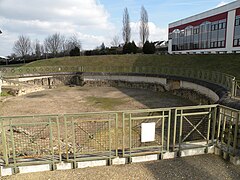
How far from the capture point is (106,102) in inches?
665

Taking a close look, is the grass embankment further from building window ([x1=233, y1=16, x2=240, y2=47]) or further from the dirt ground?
the dirt ground

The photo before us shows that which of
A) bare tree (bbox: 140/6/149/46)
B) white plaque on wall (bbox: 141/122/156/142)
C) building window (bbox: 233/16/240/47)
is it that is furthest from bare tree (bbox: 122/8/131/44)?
white plaque on wall (bbox: 141/122/156/142)

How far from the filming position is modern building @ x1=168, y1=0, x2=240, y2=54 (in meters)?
31.2

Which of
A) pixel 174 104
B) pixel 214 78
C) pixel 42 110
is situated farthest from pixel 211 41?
pixel 42 110

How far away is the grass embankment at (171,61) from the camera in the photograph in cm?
2330

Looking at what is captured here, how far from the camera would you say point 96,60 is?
38156mm

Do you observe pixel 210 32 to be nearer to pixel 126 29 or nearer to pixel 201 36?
pixel 201 36

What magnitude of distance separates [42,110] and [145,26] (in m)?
45.2

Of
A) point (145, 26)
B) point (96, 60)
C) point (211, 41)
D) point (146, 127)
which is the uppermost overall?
point (145, 26)

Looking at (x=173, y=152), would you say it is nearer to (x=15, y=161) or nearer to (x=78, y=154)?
(x=78, y=154)

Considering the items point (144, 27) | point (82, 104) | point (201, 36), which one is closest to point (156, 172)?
point (82, 104)

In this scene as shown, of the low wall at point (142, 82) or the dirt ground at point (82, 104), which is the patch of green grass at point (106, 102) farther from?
the low wall at point (142, 82)

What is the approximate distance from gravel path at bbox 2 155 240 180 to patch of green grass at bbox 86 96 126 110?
958 cm

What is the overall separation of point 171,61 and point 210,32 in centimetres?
1212
